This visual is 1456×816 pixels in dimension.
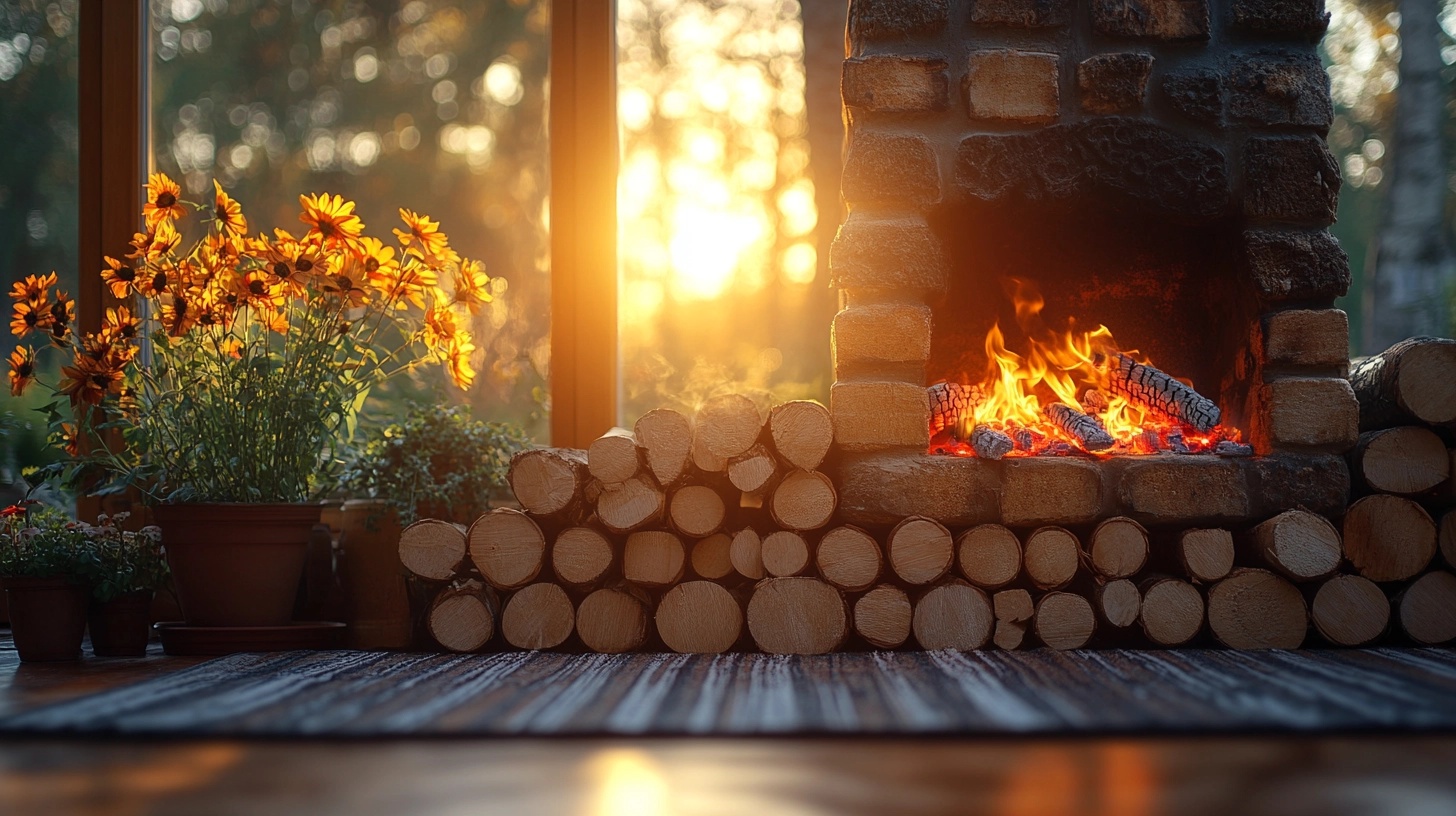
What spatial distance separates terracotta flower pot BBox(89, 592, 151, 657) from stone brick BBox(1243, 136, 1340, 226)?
251 cm

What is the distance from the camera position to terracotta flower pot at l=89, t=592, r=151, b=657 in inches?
98.2

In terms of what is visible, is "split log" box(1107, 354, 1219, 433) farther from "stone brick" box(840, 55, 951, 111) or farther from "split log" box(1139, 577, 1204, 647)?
"stone brick" box(840, 55, 951, 111)

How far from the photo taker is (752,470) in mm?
2320

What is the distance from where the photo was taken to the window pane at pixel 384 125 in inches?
127

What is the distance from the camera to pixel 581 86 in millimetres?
3141

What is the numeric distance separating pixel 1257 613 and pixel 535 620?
4.74 feet

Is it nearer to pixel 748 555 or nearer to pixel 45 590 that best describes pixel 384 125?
pixel 45 590

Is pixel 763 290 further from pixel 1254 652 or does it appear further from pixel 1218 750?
pixel 1218 750

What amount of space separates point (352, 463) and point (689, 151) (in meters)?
1.27

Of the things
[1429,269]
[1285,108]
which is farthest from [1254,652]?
[1429,269]

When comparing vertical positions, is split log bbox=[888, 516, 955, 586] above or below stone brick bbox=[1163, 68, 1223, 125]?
below

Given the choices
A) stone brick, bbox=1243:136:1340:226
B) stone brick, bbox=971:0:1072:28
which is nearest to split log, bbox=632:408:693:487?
stone brick, bbox=971:0:1072:28

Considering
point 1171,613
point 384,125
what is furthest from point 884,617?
point 384,125

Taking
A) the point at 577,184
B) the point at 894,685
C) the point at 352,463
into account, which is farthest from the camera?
Answer: the point at 577,184
